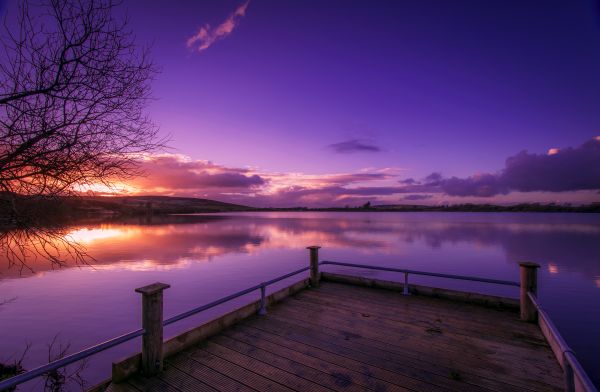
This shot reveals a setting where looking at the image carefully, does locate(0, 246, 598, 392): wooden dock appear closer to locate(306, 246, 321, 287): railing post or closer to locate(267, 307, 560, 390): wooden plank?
locate(267, 307, 560, 390): wooden plank

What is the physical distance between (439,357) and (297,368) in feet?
8.55

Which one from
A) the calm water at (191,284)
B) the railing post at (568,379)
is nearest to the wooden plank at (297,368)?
the railing post at (568,379)

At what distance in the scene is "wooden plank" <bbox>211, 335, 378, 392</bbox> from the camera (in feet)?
14.4

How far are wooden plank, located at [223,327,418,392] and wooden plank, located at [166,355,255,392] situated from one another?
103 centimetres

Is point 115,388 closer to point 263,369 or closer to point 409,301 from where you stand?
point 263,369

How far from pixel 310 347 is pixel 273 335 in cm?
89

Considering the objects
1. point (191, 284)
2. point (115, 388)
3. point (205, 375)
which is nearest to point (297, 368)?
point (205, 375)

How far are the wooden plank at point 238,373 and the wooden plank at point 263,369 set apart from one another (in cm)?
7

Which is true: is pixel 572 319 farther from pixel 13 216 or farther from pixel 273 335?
pixel 13 216

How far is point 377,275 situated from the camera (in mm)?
21609

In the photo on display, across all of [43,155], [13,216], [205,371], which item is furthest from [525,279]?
[13,216]

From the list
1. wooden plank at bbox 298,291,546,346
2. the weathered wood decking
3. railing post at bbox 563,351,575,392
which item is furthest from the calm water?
railing post at bbox 563,351,575,392

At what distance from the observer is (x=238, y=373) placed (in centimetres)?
466

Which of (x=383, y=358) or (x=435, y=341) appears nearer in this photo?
(x=383, y=358)
